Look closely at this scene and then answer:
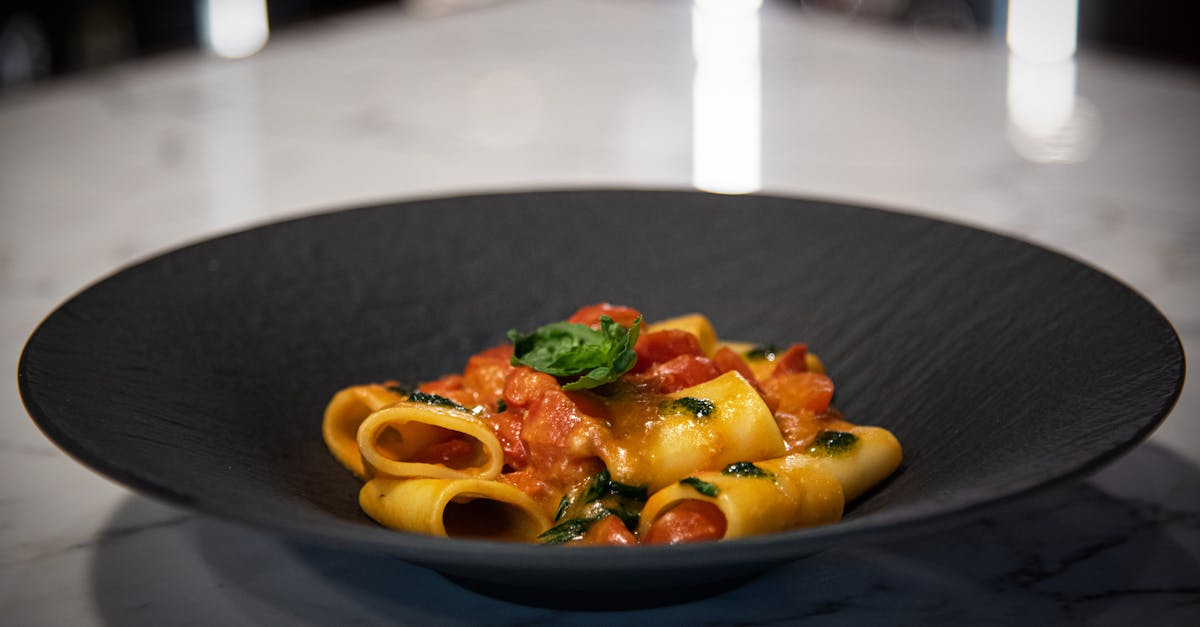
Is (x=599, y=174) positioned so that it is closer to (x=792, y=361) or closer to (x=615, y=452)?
(x=792, y=361)

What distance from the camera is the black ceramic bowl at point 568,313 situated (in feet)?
4.31

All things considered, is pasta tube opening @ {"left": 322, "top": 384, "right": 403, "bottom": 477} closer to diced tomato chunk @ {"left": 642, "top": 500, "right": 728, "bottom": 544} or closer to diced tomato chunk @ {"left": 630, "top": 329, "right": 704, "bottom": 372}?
diced tomato chunk @ {"left": 630, "top": 329, "right": 704, "bottom": 372}

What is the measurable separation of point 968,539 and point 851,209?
72 centimetres

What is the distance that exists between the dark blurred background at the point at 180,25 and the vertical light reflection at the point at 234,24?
0.07 meters

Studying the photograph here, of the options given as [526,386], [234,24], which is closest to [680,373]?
[526,386]

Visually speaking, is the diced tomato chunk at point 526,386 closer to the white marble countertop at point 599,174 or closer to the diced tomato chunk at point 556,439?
the diced tomato chunk at point 556,439

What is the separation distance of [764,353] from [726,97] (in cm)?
255

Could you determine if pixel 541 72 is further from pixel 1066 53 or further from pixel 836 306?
pixel 836 306

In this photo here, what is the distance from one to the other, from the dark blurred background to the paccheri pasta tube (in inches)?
171

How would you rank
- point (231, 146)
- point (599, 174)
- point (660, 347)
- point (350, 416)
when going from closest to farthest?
point (660, 347)
point (350, 416)
point (599, 174)
point (231, 146)

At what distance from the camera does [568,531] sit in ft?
5.03

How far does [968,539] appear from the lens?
1.76 meters

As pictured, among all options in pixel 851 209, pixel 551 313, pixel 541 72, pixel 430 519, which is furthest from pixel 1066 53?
pixel 430 519

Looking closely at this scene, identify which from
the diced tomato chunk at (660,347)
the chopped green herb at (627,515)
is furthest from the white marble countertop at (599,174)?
the diced tomato chunk at (660,347)
